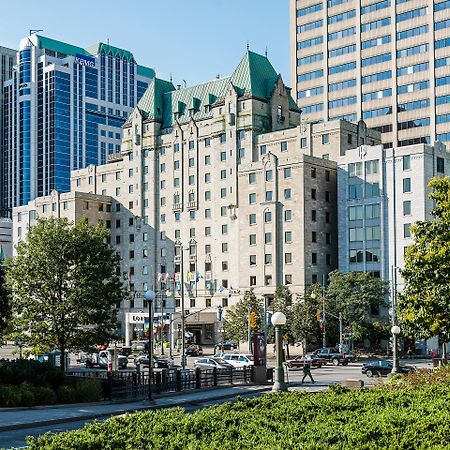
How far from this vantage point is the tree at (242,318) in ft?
309

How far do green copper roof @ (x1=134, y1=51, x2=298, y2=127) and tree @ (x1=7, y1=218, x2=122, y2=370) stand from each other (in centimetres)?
6249

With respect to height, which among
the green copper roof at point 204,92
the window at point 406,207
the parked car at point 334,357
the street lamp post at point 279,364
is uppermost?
the green copper roof at point 204,92

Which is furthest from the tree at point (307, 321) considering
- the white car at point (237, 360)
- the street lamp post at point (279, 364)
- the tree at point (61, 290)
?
the street lamp post at point (279, 364)

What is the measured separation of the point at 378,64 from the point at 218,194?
36.4m

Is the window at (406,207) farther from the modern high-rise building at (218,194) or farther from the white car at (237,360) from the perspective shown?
the white car at (237,360)

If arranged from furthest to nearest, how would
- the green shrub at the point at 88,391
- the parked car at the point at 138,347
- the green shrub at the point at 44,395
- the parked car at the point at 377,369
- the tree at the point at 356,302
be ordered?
the parked car at the point at 138,347 < the tree at the point at 356,302 < the parked car at the point at 377,369 < the green shrub at the point at 88,391 < the green shrub at the point at 44,395

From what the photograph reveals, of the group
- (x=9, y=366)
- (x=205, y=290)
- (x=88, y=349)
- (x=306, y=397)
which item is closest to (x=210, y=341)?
(x=205, y=290)

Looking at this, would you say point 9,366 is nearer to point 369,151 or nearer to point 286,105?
point 369,151

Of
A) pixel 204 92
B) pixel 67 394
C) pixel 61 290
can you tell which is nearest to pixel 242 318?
pixel 61 290

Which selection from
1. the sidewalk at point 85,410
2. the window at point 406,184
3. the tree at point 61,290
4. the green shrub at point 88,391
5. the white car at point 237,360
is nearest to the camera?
the sidewalk at point 85,410

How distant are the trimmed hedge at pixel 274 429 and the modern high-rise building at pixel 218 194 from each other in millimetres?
72993

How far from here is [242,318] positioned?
94688 mm

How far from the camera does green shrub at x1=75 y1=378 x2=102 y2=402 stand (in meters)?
37.4

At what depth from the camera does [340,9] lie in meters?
135
